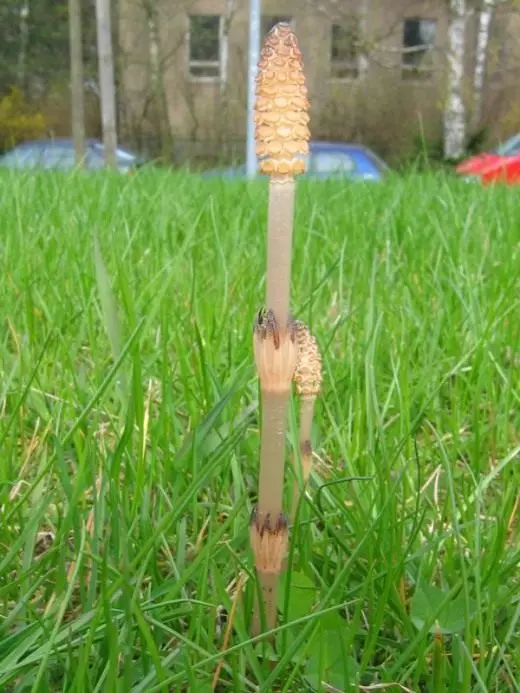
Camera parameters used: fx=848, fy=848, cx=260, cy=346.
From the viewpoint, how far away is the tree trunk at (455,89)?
13.6m

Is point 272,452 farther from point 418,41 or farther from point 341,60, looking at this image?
point 418,41

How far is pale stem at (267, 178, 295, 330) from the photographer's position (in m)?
0.57

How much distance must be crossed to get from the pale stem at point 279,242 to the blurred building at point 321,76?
54.3 ft

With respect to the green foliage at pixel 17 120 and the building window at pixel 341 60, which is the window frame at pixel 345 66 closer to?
the building window at pixel 341 60

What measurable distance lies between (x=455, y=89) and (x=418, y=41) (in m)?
5.05

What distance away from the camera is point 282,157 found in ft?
1.80

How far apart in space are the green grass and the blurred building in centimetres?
1555

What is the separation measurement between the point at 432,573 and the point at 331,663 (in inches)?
7.0

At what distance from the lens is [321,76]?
57.2 feet

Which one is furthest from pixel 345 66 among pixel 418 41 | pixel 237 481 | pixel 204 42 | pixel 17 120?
pixel 237 481

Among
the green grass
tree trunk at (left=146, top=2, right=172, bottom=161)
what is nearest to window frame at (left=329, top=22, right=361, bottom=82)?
tree trunk at (left=146, top=2, right=172, bottom=161)

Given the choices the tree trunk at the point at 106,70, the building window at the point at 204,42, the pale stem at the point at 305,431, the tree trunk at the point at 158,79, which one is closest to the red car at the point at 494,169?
the pale stem at the point at 305,431

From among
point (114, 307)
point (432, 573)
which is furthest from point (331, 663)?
point (114, 307)

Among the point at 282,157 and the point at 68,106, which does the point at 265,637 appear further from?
the point at 68,106
